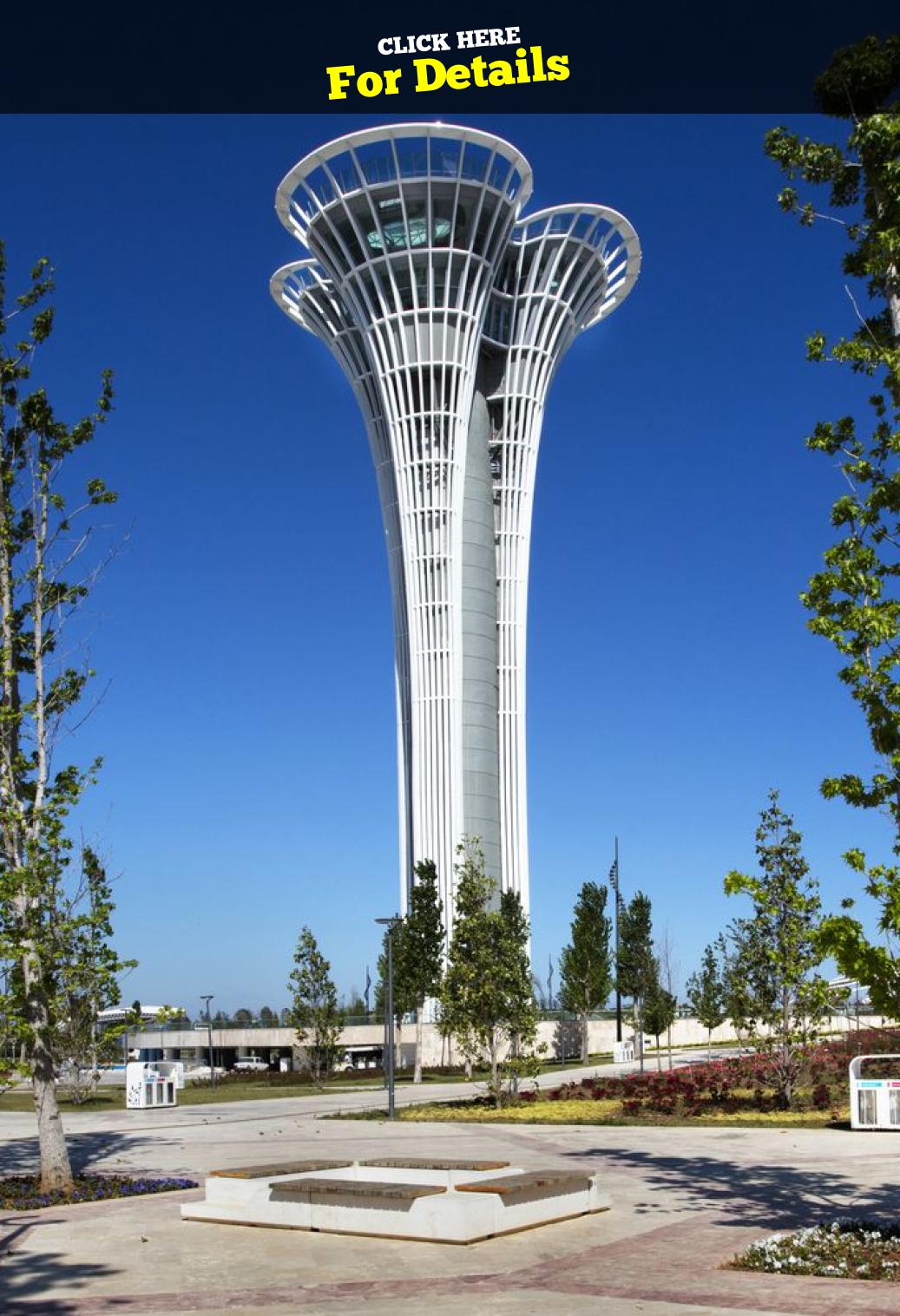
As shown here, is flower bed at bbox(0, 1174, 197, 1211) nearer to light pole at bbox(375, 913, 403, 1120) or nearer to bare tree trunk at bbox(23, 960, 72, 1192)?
bare tree trunk at bbox(23, 960, 72, 1192)

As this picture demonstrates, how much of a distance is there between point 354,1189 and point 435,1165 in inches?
71.9

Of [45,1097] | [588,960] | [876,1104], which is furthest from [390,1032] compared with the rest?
[588,960]

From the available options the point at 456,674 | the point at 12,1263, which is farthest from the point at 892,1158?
the point at 456,674

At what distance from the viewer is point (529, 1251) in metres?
12.5

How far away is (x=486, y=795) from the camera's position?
6669 centimetres

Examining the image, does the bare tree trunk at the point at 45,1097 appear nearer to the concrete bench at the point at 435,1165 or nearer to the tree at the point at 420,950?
the concrete bench at the point at 435,1165

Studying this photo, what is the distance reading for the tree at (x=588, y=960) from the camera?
62.9 m

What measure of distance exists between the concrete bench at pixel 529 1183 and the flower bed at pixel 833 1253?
2488 mm

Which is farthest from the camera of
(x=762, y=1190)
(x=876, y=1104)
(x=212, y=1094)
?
(x=212, y=1094)

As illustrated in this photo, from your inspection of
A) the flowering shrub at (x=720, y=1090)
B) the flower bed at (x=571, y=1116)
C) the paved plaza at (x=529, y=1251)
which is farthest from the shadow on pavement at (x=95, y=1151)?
the flowering shrub at (x=720, y=1090)

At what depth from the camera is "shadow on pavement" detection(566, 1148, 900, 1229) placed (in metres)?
14.0

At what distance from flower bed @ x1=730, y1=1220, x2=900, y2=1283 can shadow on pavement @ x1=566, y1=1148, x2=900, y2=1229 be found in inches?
52.9

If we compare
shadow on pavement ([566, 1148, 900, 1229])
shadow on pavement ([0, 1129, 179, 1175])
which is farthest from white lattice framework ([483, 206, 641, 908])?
shadow on pavement ([566, 1148, 900, 1229])

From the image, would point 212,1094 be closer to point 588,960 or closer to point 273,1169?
point 588,960
